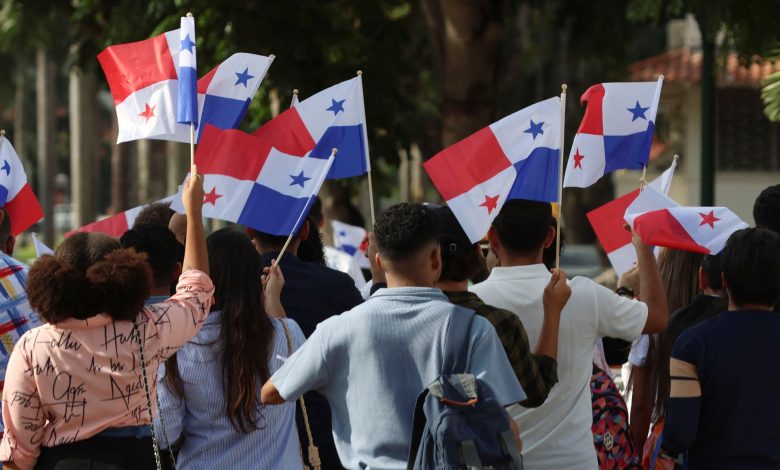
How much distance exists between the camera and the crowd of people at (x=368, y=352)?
4.00 meters

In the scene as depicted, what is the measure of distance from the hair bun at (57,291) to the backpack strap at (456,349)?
3.58 ft

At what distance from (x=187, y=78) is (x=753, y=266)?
2324 millimetres

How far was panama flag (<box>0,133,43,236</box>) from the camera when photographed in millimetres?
6316

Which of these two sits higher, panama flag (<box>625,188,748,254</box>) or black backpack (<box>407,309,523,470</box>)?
panama flag (<box>625,188,748,254</box>)

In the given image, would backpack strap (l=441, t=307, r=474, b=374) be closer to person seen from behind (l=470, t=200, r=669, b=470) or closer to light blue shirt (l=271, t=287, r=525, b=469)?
light blue shirt (l=271, t=287, r=525, b=469)

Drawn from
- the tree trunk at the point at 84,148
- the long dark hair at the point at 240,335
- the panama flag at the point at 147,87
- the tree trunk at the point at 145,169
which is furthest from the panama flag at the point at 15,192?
the tree trunk at the point at 145,169

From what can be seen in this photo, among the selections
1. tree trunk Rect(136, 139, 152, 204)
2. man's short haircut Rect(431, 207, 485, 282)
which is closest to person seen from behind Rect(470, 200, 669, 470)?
man's short haircut Rect(431, 207, 485, 282)

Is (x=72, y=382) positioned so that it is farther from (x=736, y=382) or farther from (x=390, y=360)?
(x=736, y=382)

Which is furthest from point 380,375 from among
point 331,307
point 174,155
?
point 174,155

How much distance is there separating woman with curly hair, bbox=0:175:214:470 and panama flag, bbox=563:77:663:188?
2.48 metres

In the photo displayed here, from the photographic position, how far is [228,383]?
15.5 ft

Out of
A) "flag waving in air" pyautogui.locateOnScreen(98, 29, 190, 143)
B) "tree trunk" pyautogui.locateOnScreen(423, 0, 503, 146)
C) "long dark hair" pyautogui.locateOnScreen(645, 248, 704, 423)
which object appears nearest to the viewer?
"long dark hair" pyautogui.locateOnScreen(645, 248, 704, 423)

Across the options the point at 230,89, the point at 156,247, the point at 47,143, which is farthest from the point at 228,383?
the point at 47,143

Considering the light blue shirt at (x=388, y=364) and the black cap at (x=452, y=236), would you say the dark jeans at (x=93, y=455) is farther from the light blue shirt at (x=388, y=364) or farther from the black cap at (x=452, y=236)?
the black cap at (x=452, y=236)
